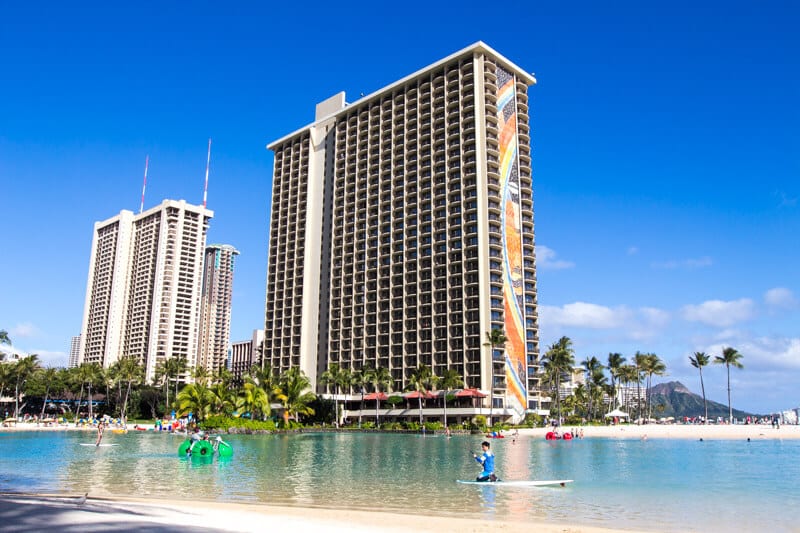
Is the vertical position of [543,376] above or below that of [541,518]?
above

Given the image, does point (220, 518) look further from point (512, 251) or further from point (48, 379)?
point (48, 379)

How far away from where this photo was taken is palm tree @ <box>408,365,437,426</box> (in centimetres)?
10988

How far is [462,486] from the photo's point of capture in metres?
29.1

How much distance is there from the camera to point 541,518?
2112 cm

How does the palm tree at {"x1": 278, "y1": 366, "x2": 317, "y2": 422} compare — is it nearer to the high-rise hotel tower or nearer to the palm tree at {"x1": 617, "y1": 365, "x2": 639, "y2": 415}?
the high-rise hotel tower

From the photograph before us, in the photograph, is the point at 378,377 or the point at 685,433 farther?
the point at 378,377

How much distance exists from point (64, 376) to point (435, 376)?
89232 mm

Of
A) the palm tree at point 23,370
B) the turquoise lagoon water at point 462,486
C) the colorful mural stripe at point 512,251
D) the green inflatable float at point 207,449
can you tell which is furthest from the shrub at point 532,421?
the palm tree at point 23,370

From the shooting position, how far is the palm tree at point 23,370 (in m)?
124

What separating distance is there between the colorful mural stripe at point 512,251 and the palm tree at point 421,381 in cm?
1355

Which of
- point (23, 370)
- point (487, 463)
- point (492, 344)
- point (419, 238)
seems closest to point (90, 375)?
point (23, 370)

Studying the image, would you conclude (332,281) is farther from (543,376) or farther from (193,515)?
(193,515)

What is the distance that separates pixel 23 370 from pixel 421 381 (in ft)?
261

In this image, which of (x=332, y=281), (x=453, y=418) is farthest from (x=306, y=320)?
→ (x=453, y=418)
